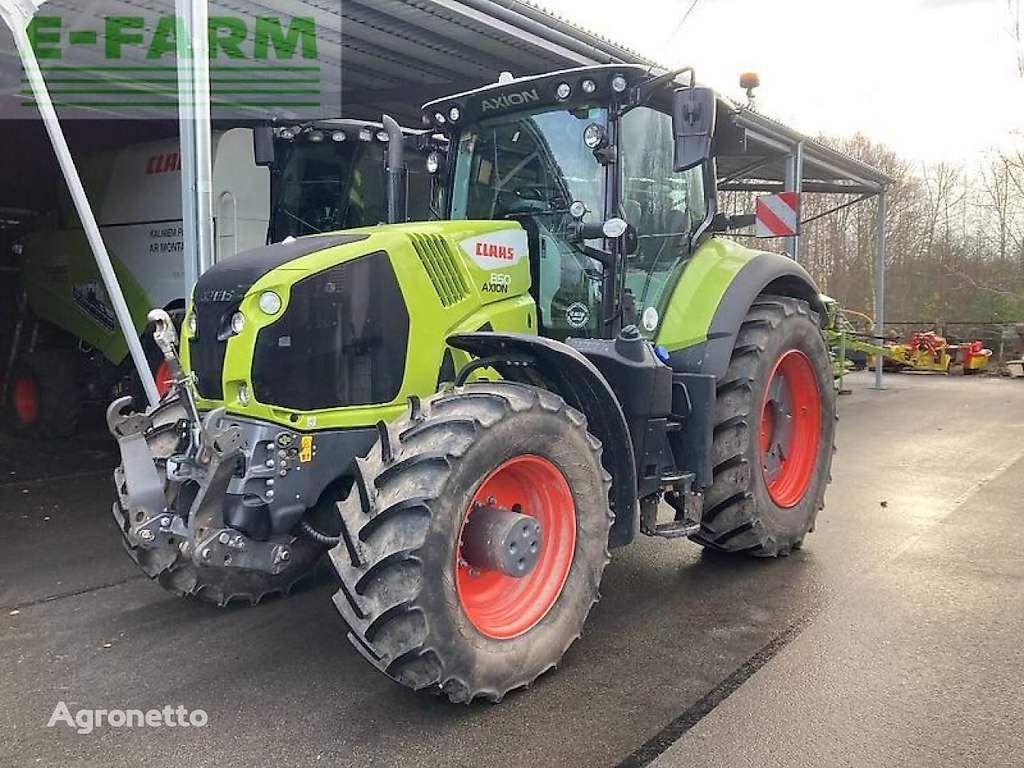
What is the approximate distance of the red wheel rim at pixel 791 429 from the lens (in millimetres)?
5184

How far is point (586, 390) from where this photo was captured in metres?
3.70

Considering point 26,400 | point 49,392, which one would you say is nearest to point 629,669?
point 49,392

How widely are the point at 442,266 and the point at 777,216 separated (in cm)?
686

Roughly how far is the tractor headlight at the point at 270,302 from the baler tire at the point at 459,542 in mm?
653

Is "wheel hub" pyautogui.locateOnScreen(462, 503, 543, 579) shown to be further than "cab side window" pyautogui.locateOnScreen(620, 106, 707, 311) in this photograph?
No

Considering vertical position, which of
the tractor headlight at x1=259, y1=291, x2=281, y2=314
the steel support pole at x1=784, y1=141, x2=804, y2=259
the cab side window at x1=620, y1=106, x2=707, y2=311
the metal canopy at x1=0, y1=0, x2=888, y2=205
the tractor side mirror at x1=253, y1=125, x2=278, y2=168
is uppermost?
the metal canopy at x1=0, y1=0, x2=888, y2=205

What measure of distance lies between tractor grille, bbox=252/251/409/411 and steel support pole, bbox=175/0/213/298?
220cm

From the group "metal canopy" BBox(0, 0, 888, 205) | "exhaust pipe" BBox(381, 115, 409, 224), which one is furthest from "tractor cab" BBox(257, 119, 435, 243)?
"exhaust pipe" BBox(381, 115, 409, 224)

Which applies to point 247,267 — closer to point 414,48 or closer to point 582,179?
point 582,179

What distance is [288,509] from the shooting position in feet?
10.9

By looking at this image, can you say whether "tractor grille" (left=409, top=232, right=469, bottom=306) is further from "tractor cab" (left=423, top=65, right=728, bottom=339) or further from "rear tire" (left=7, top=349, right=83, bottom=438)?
"rear tire" (left=7, top=349, right=83, bottom=438)

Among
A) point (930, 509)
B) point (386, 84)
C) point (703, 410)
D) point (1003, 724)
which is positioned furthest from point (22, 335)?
point (1003, 724)

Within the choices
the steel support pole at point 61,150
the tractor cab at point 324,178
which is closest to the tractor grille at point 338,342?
the steel support pole at point 61,150

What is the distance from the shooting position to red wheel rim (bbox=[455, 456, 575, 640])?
341 centimetres
